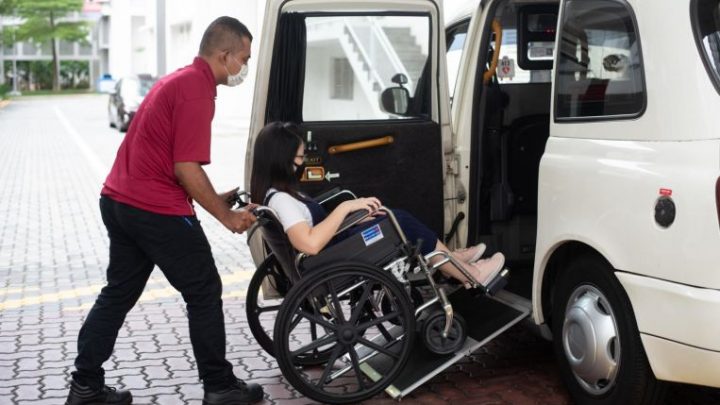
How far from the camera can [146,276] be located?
5.13 m

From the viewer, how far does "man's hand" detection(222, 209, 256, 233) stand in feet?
15.8

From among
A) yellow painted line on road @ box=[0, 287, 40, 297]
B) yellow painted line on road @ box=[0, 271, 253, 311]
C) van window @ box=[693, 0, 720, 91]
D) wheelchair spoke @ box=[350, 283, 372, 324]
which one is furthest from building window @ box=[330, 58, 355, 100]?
yellow painted line on road @ box=[0, 287, 40, 297]

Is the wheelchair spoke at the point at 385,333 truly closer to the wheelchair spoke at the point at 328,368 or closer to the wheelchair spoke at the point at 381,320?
the wheelchair spoke at the point at 381,320

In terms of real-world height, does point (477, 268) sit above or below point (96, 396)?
above

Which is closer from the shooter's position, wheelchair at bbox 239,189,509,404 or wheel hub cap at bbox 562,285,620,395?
wheel hub cap at bbox 562,285,620,395

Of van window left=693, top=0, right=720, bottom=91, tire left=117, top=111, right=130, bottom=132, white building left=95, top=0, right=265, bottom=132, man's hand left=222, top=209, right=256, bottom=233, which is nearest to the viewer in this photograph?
van window left=693, top=0, right=720, bottom=91

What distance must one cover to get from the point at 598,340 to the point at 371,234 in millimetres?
1184

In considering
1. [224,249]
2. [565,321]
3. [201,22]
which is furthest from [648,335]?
[201,22]

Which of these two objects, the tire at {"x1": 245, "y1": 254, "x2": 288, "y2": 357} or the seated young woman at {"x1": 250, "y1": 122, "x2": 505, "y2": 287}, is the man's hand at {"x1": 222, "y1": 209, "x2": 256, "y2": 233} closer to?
the seated young woman at {"x1": 250, "y1": 122, "x2": 505, "y2": 287}

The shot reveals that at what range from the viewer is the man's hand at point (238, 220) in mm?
4809

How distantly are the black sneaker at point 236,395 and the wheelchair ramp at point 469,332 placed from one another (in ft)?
1.80

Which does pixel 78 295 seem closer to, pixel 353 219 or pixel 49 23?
pixel 353 219

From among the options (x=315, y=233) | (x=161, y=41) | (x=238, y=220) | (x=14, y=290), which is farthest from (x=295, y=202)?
(x=161, y=41)

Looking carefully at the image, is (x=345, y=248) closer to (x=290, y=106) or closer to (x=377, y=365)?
(x=377, y=365)
